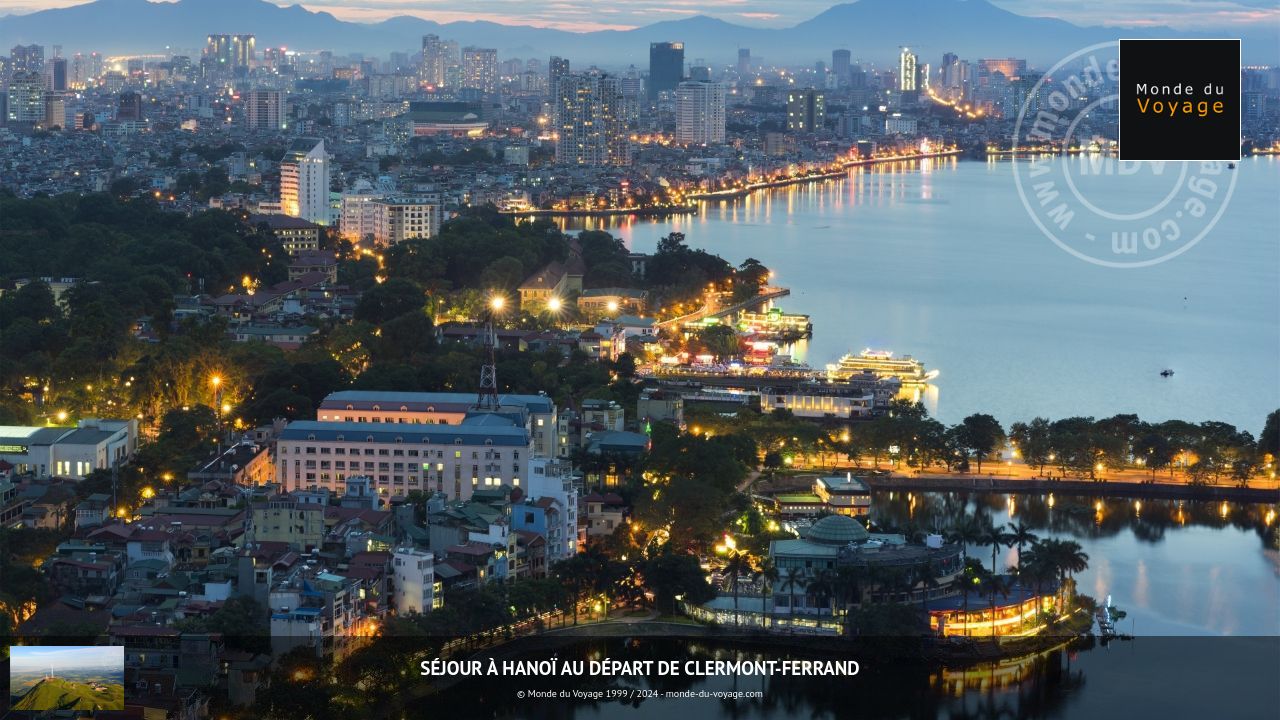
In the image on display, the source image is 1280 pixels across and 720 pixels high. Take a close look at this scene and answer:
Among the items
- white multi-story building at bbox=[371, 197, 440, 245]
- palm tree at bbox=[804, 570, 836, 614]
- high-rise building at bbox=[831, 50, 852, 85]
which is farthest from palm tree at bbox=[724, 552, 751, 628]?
high-rise building at bbox=[831, 50, 852, 85]

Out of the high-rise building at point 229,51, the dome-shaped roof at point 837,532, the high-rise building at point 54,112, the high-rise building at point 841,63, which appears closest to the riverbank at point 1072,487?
the dome-shaped roof at point 837,532

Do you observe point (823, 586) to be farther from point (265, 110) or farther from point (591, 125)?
point (265, 110)

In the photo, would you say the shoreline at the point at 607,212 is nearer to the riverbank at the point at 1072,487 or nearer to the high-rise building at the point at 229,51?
the riverbank at the point at 1072,487

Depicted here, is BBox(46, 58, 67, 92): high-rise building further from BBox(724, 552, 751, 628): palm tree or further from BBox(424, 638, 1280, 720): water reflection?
BBox(424, 638, 1280, 720): water reflection

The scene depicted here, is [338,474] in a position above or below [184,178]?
below

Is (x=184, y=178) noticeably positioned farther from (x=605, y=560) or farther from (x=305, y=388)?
(x=605, y=560)

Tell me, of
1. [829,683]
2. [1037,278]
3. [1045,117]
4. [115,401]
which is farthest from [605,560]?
[1045,117]
